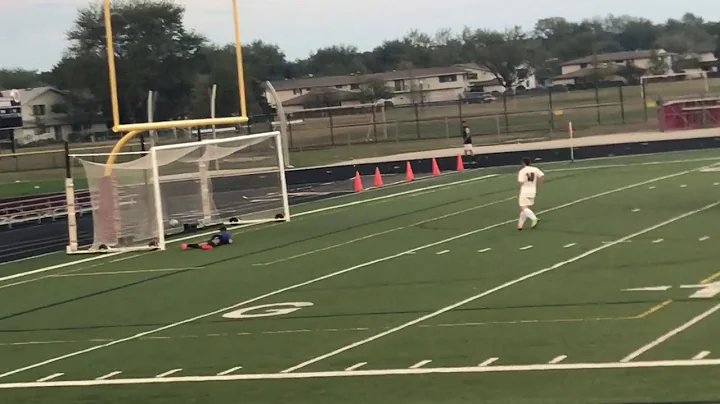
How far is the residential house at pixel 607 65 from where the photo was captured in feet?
275

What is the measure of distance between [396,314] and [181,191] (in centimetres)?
1261

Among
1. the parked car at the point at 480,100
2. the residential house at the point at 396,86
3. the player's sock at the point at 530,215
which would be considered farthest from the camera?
the residential house at the point at 396,86

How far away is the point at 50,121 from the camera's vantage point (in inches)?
2098

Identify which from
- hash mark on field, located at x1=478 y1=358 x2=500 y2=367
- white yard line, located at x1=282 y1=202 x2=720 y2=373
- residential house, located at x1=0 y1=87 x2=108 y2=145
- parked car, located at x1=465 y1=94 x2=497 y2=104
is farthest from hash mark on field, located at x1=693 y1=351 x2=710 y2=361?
parked car, located at x1=465 y1=94 x2=497 y2=104

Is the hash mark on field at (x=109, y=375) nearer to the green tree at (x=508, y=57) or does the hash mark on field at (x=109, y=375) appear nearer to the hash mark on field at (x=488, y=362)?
the hash mark on field at (x=488, y=362)

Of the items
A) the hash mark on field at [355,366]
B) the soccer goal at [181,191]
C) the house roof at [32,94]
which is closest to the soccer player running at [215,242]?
the soccer goal at [181,191]

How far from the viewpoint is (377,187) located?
37.3 metres

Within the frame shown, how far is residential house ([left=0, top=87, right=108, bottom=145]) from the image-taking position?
4897cm

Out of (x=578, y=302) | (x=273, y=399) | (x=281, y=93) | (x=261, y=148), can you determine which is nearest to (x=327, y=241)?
(x=261, y=148)

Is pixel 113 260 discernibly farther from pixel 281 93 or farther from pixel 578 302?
pixel 281 93

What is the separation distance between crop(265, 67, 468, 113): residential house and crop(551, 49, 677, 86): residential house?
8.10 m

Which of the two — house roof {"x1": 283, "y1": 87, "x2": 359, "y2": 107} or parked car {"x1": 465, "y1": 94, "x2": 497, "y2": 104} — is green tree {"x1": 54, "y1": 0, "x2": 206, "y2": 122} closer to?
parked car {"x1": 465, "y1": 94, "x2": 497, "y2": 104}

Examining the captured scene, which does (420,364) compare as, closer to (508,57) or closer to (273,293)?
(273,293)

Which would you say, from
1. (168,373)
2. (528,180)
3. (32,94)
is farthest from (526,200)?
(32,94)
